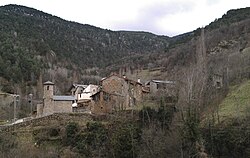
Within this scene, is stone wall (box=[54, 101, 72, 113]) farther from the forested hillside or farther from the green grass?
the forested hillside

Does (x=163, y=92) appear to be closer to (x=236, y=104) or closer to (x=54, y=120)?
(x=236, y=104)

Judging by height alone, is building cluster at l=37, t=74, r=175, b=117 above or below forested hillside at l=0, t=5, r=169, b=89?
below

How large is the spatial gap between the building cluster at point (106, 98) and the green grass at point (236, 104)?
1036 cm

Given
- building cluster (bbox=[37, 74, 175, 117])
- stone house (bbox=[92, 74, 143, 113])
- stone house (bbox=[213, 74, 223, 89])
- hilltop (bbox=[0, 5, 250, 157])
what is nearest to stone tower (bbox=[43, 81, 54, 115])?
building cluster (bbox=[37, 74, 175, 117])

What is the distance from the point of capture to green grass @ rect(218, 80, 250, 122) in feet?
113

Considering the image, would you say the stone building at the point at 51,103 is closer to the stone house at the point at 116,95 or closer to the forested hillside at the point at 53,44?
the stone house at the point at 116,95

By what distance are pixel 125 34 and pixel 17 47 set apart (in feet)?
232

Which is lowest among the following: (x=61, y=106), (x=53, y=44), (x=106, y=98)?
(x=61, y=106)

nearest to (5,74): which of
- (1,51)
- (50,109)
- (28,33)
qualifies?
(1,51)

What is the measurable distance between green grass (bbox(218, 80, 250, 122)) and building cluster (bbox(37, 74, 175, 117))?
10.4 m

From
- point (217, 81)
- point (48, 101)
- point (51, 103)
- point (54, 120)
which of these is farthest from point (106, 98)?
point (217, 81)

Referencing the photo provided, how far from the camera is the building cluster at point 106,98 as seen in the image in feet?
142

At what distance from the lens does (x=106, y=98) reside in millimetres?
44938

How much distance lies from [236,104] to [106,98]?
14.1m
